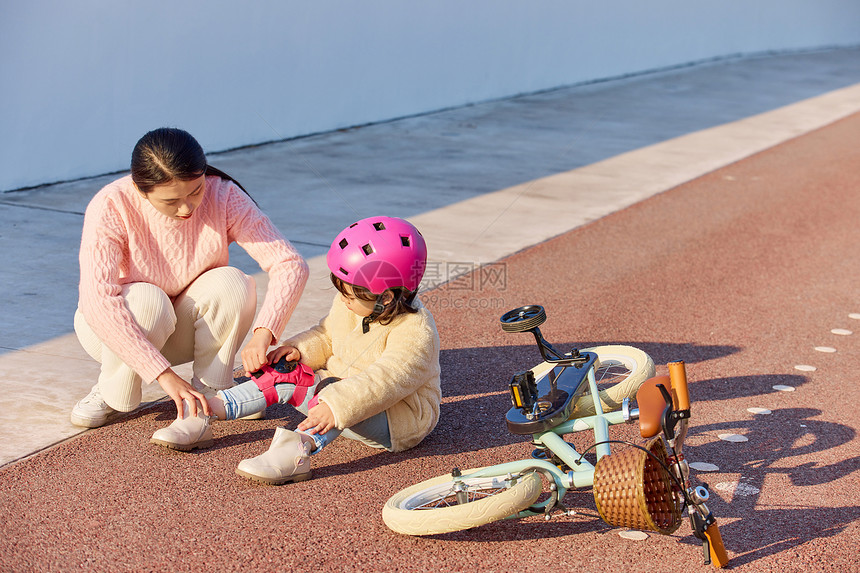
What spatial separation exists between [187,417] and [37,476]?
0.54m

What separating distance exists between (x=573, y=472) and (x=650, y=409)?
16.3 inches

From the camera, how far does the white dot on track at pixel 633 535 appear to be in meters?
2.93

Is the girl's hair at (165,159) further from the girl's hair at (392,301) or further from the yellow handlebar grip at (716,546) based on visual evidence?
the yellow handlebar grip at (716,546)

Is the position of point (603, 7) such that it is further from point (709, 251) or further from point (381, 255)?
point (381, 255)

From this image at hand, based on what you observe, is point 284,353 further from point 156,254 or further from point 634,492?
point 634,492

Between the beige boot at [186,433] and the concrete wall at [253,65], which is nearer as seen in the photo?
the beige boot at [186,433]

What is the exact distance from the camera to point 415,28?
42.3 feet

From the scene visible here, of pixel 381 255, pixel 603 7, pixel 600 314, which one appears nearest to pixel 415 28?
pixel 603 7

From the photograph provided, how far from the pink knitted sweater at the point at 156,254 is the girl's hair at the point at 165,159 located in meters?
0.23

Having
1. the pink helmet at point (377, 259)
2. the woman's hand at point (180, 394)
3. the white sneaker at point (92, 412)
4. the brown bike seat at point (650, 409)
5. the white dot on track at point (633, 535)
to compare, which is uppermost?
the pink helmet at point (377, 259)

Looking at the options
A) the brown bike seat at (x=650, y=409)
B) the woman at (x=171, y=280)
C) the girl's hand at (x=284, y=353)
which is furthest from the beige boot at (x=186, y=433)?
the brown bike seat at (x=650, y=409)

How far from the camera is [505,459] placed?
3471 millimetres

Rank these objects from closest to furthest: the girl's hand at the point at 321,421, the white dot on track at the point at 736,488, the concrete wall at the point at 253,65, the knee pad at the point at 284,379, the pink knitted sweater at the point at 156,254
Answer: the girl's hand at the point at 321,421 → the white dot on track at the point at 736,488 → the pink knitted sweater at the point at 156,254 → the knee pad at the point at 284,379 → the concrete wall at the point at 253,65

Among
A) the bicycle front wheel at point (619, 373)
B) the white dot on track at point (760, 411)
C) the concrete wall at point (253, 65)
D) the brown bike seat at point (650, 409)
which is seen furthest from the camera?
the concrete wall at point (253, 65)
